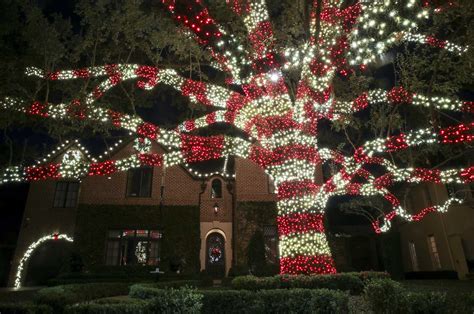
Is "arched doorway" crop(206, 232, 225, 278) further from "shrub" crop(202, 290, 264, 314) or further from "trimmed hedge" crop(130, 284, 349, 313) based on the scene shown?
"trimmed hedge" crop(130, 284, 349, 313)

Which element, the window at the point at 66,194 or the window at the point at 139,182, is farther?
the window at the point at 66,194

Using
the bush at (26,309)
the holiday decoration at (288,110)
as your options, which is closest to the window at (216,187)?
the holiday decoration at (288,110)

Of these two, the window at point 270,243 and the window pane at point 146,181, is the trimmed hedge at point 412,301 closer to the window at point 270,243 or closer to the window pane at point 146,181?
the window at point 270,243

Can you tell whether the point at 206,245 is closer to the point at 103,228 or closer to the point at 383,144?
the point at 103,228

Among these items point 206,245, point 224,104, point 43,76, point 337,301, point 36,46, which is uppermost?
point 36,46

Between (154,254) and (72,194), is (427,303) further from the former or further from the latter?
(72,194)

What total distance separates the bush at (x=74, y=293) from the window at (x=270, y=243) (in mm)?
7885

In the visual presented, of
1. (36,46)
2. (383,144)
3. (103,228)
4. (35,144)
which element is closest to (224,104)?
(383,144)

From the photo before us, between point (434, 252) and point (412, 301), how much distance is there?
60.5 feet

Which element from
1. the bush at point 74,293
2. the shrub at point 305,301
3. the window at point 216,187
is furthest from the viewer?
the window at point 216,187

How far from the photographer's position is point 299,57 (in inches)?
369

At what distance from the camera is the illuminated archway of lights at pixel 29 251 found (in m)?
18.8

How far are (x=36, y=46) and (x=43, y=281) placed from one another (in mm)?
14183

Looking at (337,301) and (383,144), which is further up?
(383,144)
